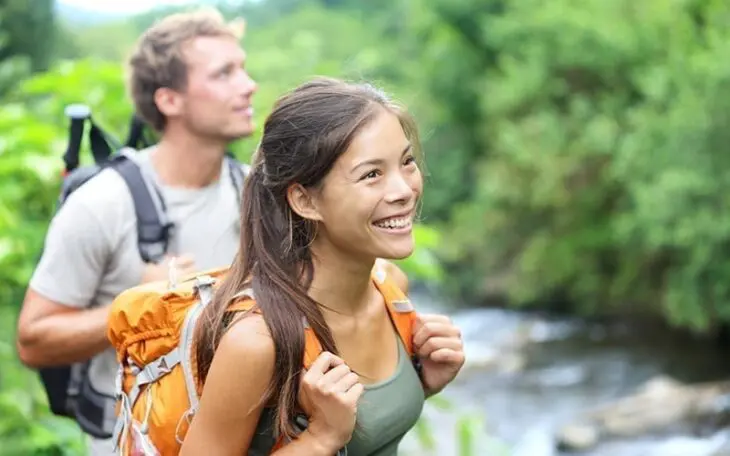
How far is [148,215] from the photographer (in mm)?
2584

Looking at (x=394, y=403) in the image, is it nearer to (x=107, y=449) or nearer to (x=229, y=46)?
(x=107, y=449)

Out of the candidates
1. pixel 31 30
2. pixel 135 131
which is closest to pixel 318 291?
pixel 135 131

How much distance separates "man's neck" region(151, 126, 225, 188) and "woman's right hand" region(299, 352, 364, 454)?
1254mm

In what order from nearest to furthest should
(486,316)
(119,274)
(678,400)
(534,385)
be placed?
(119,274) → (678,400) → (534,385) → (486,316)

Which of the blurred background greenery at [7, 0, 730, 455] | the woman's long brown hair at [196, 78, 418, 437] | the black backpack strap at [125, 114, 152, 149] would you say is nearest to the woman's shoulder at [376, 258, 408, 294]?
the woman's long brown hair at [196, 78, 418, 437]

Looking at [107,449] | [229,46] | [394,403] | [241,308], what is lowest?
[107,449]

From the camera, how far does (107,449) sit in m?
2.59

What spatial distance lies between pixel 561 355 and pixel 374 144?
52.3 feet

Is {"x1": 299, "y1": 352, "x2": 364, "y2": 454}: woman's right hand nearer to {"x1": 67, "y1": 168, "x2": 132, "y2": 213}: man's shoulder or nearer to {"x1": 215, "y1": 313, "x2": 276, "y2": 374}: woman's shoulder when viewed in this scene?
{"x1": 215, "y1": 313, "x2": 276, "y2": 374}: woman's shoulder

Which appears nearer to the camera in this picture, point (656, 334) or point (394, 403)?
point (394, 403)

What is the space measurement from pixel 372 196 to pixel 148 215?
1059 mm

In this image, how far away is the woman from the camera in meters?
1.61

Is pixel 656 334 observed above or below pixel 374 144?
below

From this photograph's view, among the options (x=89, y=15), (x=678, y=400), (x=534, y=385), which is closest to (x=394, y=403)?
(x=678, y=400)
